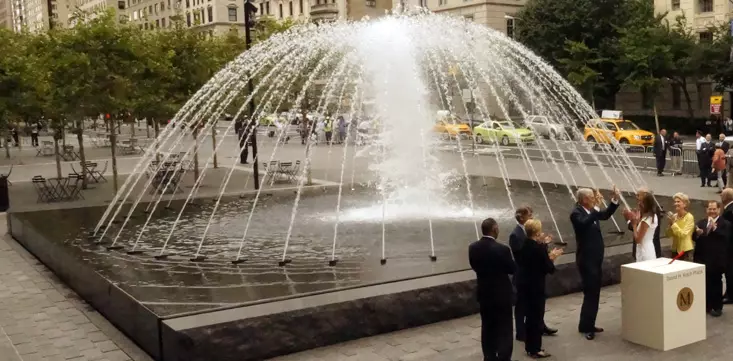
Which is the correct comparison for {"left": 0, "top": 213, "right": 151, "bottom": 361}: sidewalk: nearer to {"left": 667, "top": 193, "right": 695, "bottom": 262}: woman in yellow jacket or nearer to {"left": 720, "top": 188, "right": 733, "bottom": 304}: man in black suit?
{"left": 667, "top": 193, "right": 695, "bottom": 262}: woman in yellow jacket

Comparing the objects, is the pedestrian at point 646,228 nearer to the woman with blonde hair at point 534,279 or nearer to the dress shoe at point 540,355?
the woman with blonde hair at point 534,279

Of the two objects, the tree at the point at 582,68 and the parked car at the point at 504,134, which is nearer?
the parked car at the point at 504,134

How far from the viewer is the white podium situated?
830 cm

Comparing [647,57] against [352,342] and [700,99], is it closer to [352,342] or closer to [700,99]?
[700,99]

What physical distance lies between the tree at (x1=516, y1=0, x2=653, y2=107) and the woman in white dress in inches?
1738

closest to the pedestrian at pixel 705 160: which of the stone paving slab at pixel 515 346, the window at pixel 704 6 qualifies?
the stone paving slab at pixel 515 346

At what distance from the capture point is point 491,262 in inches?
294

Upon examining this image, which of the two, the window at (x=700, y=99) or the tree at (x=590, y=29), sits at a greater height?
the tree at (x=590, y=29)

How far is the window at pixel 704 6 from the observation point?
50.1m

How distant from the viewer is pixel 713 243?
956cm

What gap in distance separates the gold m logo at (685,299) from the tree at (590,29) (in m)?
44.7

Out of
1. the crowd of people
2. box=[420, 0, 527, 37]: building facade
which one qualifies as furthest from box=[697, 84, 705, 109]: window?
the crowd of people

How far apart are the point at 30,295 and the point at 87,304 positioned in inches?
55.7

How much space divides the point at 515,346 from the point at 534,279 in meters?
1.00
